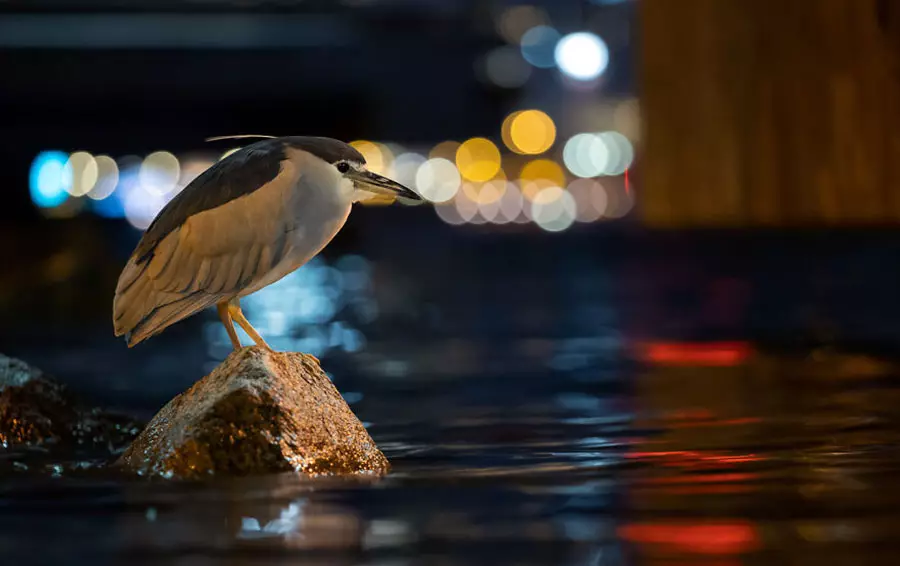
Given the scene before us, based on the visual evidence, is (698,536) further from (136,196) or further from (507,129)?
(136,196)

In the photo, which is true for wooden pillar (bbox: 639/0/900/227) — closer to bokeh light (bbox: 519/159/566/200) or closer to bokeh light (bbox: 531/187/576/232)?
bokeh light (bbox: 531/187/576/232)

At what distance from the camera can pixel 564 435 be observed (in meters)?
7.55

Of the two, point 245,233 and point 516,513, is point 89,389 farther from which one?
point 516,513

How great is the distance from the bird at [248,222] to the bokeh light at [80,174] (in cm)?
3045

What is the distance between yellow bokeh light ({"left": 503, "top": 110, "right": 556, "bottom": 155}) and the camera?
1636 inches

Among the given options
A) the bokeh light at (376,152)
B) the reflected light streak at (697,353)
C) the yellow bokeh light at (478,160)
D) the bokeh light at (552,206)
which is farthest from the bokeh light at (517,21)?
the reflected light streak at (697,353)

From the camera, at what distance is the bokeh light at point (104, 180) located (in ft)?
135

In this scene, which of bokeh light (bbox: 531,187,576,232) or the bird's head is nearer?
the bird's head

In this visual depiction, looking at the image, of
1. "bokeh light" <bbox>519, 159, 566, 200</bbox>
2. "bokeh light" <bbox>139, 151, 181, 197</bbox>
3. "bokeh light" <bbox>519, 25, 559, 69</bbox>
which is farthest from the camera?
"bokeh light" <bbox>519, 159, 566, 200</bbox>

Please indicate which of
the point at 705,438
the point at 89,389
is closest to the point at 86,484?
the point at 705,438

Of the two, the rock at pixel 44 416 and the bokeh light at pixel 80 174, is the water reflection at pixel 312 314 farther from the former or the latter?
the bokeh light at pixel 80 174

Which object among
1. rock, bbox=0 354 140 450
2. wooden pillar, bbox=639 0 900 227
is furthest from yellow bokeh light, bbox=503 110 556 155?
rock, bbox=0 354 140 450

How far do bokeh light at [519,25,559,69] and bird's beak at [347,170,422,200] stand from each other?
2538cm

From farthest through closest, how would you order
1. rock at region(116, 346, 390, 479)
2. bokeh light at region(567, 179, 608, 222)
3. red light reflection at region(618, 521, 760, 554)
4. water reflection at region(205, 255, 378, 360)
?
bokeh light at region(567, 179, 608, 222), water reflection at region(205, 255, 378, 360), rock at region(116, 346, 390, 479), red light reflection at region(618, 521, 760, 554)
